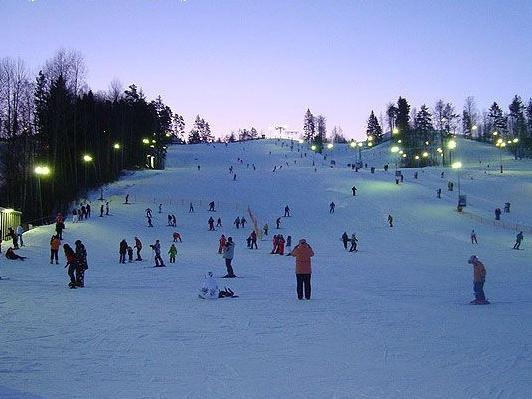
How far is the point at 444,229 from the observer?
3844 cm

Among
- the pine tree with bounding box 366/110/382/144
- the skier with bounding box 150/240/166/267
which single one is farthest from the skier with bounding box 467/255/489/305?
the pine tree with bounding box 366/110/382/144

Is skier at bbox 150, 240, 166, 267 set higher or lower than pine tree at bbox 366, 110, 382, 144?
lower

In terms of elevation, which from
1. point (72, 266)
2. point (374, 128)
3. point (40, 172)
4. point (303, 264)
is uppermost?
point (374, 128)

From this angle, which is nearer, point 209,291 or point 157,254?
point 209,291

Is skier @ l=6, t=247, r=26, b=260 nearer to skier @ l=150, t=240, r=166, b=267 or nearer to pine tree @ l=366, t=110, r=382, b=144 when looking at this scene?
skier @ l=150, t=240, r=166, b=267

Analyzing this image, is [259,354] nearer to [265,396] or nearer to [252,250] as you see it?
[265,396]

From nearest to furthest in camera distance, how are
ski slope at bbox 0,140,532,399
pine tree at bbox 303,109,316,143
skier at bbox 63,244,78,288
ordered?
ski slope at bbox 0,140,532,399, skier at bbox 63,244,78,288, pine tree at bbox 303,109,316,143

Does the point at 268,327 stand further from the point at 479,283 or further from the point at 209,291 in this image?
the point at 479,283

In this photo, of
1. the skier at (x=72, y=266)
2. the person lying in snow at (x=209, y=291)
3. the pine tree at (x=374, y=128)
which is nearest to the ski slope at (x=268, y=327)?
the person lying in snow at (x=209, y=291)

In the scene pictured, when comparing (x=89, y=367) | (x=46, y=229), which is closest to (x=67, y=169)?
(x=46, y=229)

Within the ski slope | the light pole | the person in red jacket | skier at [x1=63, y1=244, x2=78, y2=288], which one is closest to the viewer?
the ski slope

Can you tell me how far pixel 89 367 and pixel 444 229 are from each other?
3487 centimetres

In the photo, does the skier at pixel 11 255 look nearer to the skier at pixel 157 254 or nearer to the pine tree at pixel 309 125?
the skier at pixel 157 254

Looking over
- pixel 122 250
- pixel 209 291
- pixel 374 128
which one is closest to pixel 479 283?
pixel 209 291
